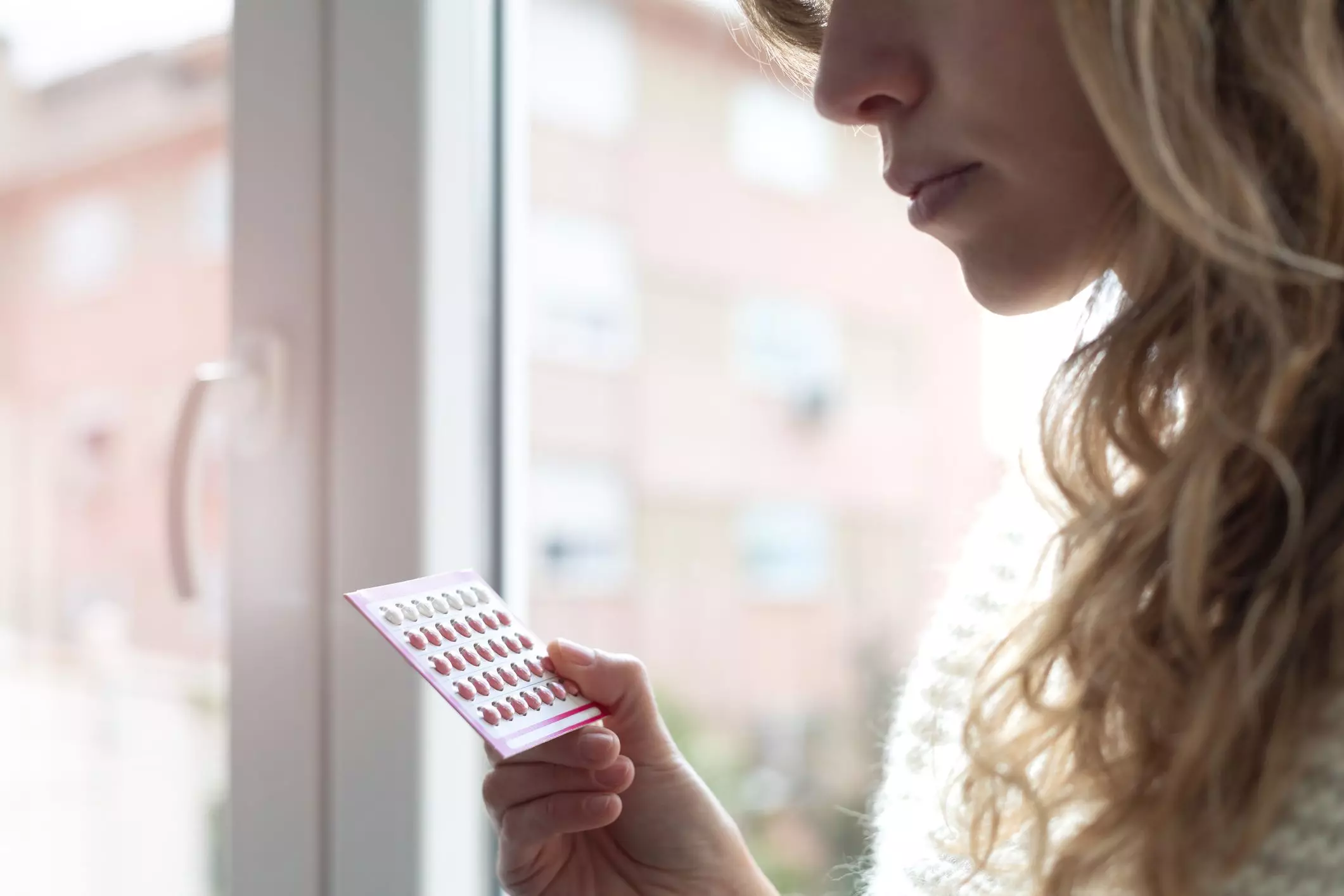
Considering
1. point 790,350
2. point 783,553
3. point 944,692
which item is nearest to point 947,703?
point 944,692

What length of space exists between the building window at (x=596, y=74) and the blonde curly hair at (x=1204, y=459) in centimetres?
184

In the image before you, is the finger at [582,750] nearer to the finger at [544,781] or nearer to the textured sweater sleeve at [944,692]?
the finger at [544,781]

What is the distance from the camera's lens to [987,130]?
0.48 m

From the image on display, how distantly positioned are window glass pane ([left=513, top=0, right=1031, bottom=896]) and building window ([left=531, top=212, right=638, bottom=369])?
1 centimetres

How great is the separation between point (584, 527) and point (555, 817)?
3322mm

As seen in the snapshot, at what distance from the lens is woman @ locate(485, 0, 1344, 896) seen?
0.40 m

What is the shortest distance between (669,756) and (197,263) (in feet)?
1.71

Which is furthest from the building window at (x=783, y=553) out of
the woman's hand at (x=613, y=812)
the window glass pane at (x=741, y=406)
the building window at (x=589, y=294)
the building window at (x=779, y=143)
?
the woman's hand at (x=613, y=812)

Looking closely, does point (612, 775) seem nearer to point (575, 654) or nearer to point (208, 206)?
point (575, 654)

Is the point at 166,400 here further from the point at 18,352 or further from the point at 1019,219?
the point at 1019,219

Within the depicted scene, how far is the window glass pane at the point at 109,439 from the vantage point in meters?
0.81

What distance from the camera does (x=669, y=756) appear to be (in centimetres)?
58

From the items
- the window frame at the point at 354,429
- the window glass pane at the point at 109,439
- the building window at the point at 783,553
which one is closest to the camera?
the window frame at the point at 354,429

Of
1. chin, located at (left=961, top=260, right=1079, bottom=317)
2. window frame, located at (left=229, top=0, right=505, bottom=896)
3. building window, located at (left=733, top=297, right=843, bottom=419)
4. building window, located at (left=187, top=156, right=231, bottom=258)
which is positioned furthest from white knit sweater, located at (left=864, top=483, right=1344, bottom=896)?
building window, located at (left=733, top=297, right=843, bottom=419)
